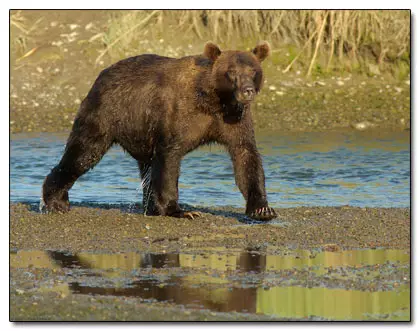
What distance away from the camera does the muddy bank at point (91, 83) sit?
614 inches

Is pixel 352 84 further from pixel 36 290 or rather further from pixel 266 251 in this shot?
pixel 36 290

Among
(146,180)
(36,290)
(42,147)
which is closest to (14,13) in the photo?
(42,147)

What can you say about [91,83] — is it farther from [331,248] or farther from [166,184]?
Answer: [331,248]

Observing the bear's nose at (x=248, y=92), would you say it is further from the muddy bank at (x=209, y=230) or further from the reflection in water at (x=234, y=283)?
the reflection in water at (x=234, y=283)

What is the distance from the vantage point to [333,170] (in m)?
13.1

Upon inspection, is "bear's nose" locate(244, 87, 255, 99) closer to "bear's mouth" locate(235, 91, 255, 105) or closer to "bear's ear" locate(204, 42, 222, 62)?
"bear's mouth" locate(235, 91, 255, 105)

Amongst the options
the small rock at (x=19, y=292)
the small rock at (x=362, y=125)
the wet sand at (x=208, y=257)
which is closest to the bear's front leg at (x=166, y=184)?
the wet sand at (x=208, y=257)

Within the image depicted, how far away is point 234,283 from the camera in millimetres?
7438


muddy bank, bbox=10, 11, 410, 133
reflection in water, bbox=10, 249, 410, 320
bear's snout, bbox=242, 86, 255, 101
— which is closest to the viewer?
reflection in water, bbox=10, 249, 410, 320

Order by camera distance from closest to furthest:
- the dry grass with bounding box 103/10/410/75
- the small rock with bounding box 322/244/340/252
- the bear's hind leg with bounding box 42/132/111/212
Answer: the small rock with bounding box 322/244/340/252 < the bear's hind leg with bounding box 42/132/111/212 < the dry grass with bounding box 103/10/410/75

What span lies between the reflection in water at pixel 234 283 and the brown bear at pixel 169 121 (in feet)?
4.81

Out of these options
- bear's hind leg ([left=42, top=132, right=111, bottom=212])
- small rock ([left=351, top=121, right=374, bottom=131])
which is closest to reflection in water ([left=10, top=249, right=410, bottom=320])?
bear's hind leg ([left=42, top=132, right=111, bottom=212])

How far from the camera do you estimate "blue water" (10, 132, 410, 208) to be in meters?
11.6
